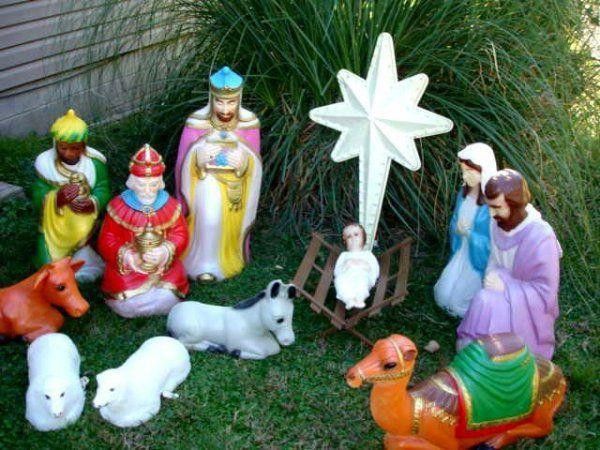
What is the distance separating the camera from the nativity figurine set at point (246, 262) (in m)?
2.99

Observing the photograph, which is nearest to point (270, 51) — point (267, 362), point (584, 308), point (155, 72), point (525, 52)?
point (155, 72)

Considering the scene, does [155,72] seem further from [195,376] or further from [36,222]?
[195,376]

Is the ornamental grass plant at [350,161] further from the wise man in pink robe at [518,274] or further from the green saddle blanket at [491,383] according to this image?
the green saddle blanket at [491,383]

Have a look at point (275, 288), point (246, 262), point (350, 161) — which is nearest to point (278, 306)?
point (275, 288)

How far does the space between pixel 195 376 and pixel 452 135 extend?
1.92m

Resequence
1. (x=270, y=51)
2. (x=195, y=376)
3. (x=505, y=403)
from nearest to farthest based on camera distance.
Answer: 1. (x=505, y=403)
2. (x=195, y=376)
3. (x=270, y=51)

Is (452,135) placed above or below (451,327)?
above

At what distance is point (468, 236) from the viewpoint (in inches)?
148

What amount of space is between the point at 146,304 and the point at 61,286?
442mm

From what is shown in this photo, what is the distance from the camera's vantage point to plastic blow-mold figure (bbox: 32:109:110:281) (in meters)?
3.74

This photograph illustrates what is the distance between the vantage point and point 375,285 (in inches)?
157

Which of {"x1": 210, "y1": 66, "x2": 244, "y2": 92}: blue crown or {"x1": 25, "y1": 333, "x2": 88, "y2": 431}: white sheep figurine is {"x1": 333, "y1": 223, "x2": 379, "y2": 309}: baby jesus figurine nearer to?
{"x1": 210, "y1": 66, "x2": 244, "y2": 92}: blue crown

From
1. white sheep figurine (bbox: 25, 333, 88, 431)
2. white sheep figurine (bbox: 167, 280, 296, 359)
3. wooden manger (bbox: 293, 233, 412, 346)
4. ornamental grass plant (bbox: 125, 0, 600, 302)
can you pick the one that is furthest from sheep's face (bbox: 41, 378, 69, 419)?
ornamental grass plant (bbox: 125, 0, 600, 302)

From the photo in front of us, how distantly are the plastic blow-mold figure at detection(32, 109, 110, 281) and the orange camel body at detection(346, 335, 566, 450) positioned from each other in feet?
5.28
